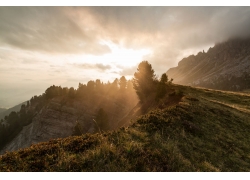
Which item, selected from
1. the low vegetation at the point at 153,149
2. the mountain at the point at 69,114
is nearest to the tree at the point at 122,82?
the mountain at the point at 69,114

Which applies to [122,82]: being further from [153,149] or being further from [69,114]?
[153,149]

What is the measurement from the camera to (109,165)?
609 centimetres

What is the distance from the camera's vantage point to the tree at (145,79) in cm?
5236

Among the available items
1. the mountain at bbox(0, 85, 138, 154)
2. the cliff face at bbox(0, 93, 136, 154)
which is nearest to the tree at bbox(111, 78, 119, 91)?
the mountain at bbox(0, 85, 138, 154)

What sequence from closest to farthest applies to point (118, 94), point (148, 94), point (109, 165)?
1. point (109, 165)
2. point (148, 94)
3. point (118, 94)

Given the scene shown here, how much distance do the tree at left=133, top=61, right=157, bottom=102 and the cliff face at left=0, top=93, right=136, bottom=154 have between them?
43.0 meters

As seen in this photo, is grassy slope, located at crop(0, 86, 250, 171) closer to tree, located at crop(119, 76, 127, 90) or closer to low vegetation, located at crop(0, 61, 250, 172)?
low vegetation, located at crop(0, 61, 250, 172)

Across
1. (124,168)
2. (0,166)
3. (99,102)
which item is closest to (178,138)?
(124,168)

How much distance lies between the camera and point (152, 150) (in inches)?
321

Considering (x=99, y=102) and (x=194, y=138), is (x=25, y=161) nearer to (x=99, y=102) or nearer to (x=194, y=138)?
(x=194, y=138)

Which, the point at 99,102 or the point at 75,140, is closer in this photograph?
the point at 75,140

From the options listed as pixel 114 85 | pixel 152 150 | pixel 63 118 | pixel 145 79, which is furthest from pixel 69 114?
pixel 152 150
